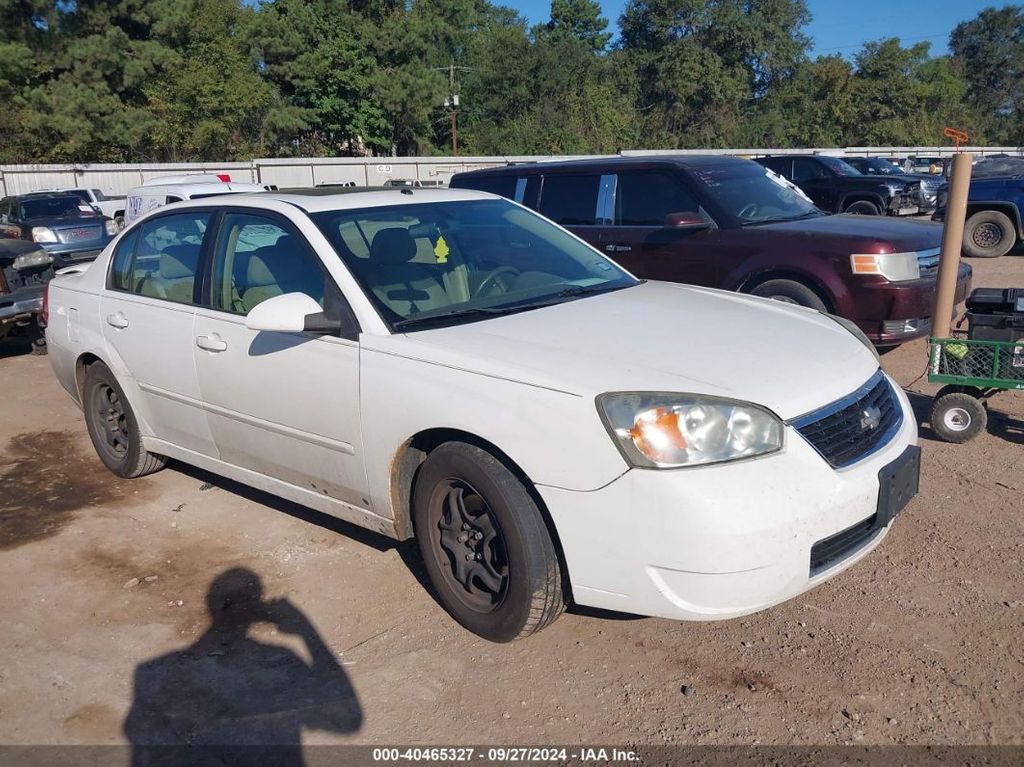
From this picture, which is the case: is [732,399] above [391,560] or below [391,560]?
above

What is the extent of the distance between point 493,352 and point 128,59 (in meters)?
45.0

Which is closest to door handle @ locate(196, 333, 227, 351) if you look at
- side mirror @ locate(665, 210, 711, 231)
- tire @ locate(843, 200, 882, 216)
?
side mirror @ locate(665, 210, 711, 231)

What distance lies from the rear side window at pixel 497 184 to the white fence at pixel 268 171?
79.4 feet

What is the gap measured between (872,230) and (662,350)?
468 centimetres

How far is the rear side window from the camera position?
871cm

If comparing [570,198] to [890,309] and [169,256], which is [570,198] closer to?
[890,309]

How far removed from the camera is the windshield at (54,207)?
1884cm

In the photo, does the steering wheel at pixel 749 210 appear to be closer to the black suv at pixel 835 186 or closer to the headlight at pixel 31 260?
the headlight at pixel 31 260

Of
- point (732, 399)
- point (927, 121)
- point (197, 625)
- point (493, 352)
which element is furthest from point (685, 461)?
point (927, 121)

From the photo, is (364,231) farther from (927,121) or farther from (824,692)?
(927,121)

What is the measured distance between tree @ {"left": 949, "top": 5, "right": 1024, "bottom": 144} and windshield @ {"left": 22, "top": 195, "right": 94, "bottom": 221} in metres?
74.1

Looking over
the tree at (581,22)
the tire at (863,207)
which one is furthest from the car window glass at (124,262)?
the tree at (581,22)

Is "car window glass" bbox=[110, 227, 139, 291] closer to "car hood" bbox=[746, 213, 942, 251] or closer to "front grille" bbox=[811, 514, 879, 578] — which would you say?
"front grille" bbox=[811, 514, 879, 578]

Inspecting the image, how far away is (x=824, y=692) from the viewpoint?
3119 millimetres
